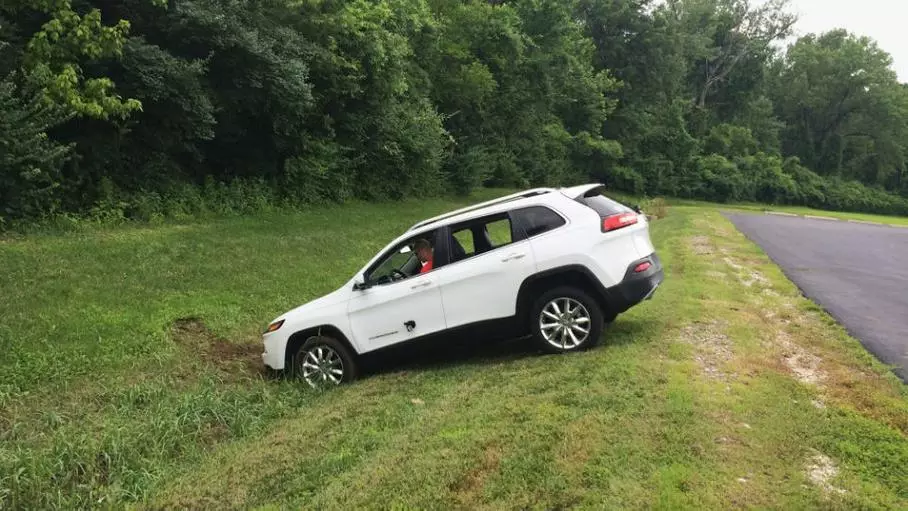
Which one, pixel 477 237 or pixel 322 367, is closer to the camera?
pixel 477 237

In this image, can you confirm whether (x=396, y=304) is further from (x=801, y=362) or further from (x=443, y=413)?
(x=801, y=362)

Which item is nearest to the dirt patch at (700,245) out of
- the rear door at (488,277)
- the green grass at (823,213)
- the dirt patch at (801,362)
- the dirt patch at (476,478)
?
the dirt patch at (801,362)

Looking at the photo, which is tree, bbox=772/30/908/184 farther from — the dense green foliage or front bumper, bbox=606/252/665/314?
front bumper, bbox=606/252/665/314

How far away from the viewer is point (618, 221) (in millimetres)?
7109

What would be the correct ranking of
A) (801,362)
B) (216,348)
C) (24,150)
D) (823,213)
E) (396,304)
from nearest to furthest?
(801,362) → (396,304) → (216,348) → (24,150) → (823,213)

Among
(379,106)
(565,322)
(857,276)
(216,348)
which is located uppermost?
(379,106)

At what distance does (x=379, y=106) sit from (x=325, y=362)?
19001 mm

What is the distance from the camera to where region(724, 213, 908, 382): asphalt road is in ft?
25.4

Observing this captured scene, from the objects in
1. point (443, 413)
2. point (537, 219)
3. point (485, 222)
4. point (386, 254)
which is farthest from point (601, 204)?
point (443, 413)

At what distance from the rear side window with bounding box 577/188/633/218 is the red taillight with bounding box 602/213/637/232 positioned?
0.21ft

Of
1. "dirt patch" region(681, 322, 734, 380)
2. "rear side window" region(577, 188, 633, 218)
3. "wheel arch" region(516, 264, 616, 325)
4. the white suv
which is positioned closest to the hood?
the white suv

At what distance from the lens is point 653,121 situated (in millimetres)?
61375

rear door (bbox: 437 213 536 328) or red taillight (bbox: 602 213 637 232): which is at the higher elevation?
red taillight (bbox: 602 213 637 232)

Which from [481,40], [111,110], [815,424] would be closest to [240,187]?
[111,110]
